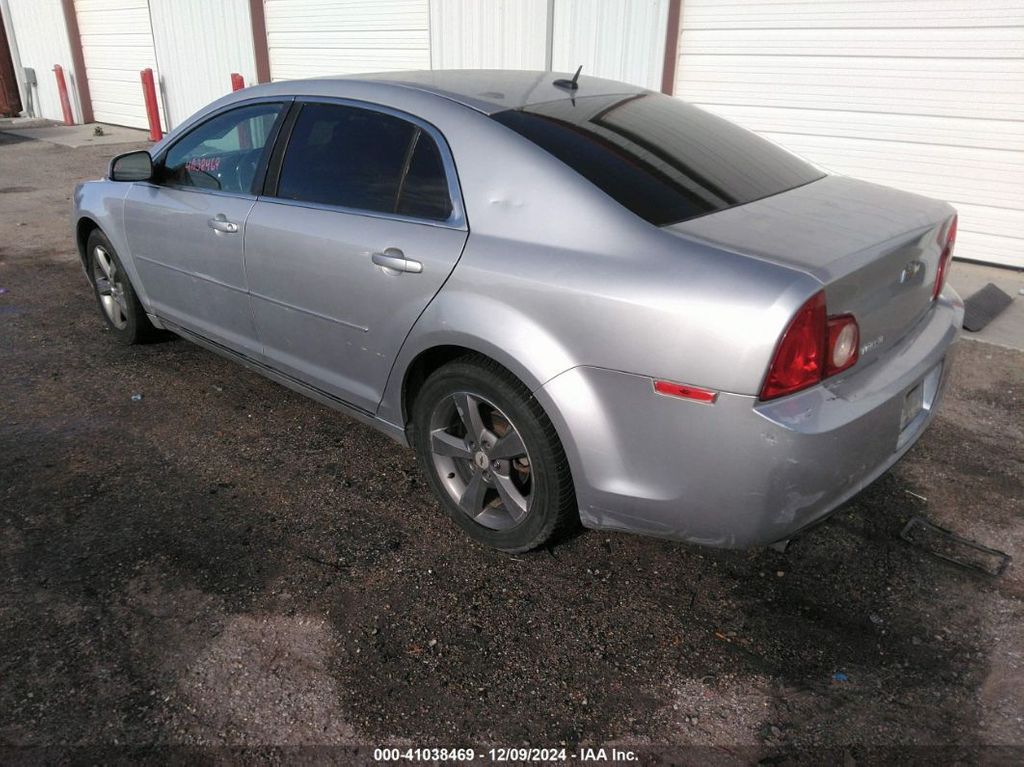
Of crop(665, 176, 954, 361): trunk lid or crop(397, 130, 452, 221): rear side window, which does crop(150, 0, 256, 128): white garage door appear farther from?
crop(665, 176, 954, 361): trunk lid

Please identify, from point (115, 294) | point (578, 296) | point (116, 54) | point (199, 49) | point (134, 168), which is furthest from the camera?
point (116, 54)

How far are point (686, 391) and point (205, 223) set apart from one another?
257 centimetres

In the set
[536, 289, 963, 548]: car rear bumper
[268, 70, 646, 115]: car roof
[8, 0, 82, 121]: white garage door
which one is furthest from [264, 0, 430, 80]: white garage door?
[536, 289, 963, 548]: car rear bumper

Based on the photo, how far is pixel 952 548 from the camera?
311cm

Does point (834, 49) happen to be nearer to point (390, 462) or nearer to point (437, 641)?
point (390, 462)

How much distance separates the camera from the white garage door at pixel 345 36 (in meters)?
10.4

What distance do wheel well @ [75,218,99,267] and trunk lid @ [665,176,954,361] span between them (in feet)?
12.7

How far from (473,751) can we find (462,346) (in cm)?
128

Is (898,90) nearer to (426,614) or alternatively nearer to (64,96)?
(426,614)

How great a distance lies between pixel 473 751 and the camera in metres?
2.24

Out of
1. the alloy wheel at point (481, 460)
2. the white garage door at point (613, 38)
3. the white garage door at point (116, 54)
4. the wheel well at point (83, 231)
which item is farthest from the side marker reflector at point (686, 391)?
the white garage door at point (116, 54)

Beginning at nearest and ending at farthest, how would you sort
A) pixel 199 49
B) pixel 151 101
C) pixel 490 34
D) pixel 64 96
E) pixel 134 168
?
pixel 134 168, pixel 490 34, pixel 199 49, pixel 151 101, pixel 64 96

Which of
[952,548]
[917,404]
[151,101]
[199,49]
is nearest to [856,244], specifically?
[917,404]

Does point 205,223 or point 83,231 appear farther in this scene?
point 83,231
